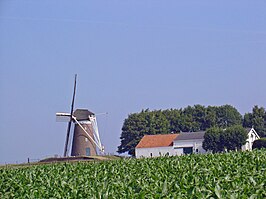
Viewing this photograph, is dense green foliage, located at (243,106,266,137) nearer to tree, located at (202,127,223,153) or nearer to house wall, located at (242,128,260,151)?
house wall, located at (242,128,260,151)

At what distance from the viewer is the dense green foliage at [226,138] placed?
84625 millimetres

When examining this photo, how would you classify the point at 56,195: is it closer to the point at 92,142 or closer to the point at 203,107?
the point at 92,142

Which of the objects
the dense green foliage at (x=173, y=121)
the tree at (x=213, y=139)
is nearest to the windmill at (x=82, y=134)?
the tree at (x=213, y=139)

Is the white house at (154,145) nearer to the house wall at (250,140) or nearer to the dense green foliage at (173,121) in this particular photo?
the dense green foliage at (173,121)

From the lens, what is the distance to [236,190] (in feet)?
31.7

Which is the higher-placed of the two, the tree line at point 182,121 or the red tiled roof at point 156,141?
the tree line at point 182,121

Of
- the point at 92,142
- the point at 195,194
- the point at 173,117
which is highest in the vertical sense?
the point at 173,117

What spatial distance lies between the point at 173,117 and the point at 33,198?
98.7 m

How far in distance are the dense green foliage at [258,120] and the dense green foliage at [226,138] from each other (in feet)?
90.4

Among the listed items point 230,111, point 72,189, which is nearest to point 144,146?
point 230,111

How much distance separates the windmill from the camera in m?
66.6

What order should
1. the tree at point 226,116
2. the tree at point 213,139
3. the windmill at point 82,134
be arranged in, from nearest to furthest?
the windmill at point 82,134, the tree at point 213,139, the tree at point 226,116

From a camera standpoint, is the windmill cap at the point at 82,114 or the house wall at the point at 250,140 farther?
the house wall at the point at 250,140

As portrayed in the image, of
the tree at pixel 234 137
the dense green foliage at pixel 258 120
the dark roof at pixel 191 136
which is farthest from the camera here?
the dense green foliage at pixel 258 120
